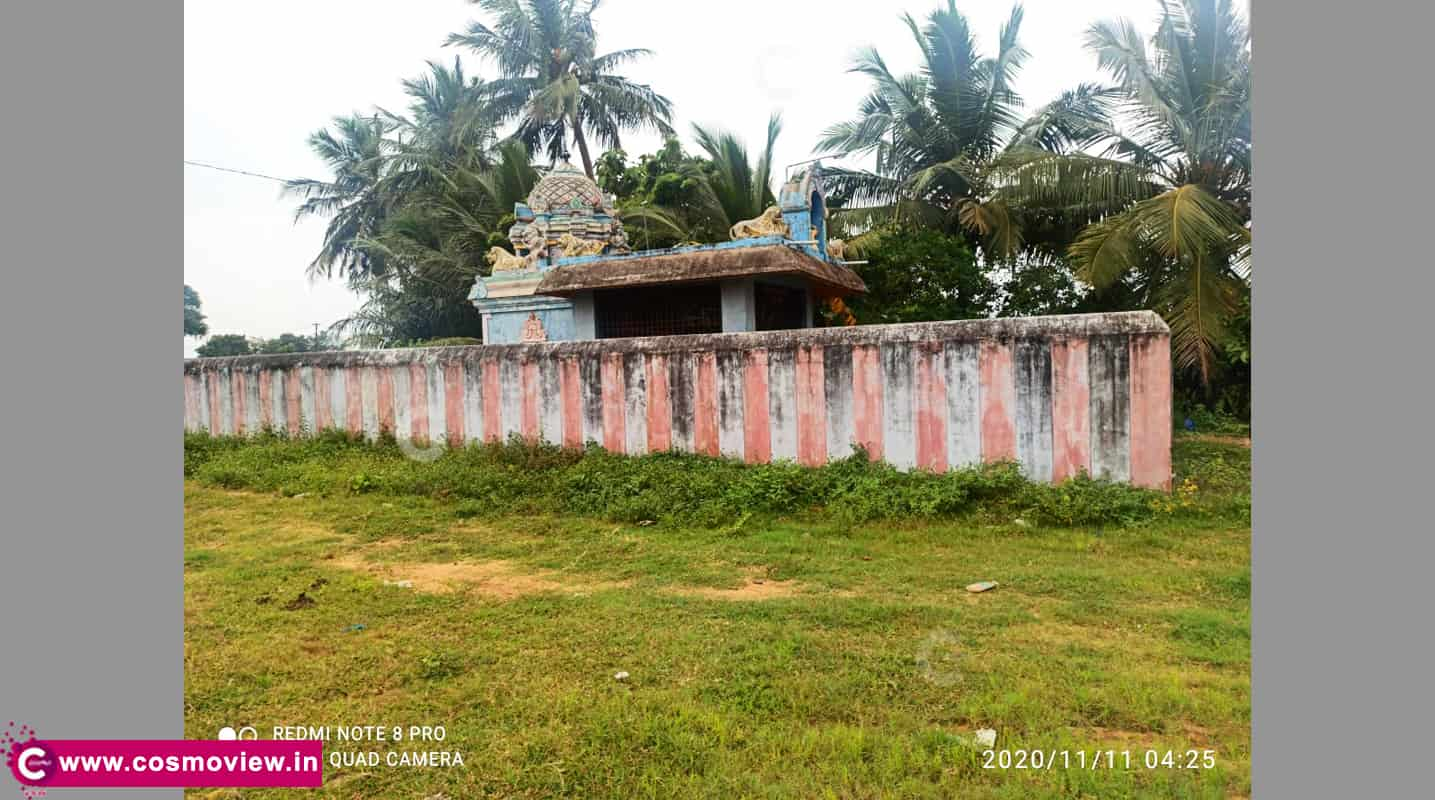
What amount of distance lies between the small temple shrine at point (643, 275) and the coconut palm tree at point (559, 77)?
8565mm

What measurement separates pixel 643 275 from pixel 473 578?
6.95m

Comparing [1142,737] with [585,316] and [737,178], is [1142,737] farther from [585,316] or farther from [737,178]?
[737,178]

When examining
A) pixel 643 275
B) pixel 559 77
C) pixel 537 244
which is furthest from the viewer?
pixel 559 77

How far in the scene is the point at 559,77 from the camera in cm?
2158

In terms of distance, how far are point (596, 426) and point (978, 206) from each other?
9.00 meters

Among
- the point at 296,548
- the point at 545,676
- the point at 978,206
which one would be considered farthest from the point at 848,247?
the point at 545,676

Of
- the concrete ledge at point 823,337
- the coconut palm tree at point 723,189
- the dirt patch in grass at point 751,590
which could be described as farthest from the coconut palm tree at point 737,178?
the dirt patch in grass at point 751,590

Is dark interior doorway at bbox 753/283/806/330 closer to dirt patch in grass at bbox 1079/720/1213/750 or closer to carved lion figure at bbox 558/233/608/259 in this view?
carved lion figure at bbox 558/233/608/259

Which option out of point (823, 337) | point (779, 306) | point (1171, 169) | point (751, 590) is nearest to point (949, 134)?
point (1171, 169)

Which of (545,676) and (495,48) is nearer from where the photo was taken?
(545,676)

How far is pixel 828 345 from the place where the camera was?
798cm

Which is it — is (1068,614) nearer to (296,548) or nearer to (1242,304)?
(296,548)

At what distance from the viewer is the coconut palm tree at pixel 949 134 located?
48.8 ft

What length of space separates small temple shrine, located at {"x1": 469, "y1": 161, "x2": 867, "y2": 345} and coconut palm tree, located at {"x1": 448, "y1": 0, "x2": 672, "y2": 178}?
28.1ft
